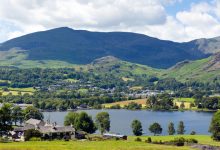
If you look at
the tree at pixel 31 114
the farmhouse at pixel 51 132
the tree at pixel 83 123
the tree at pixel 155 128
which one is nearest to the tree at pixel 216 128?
the tree at pixel 155 128

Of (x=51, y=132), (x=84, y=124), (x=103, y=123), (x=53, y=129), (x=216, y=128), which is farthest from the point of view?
(x=103, y=123)

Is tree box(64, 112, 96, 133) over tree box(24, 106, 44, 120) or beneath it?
beneath

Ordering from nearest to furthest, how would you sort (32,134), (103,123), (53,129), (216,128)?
(32,134), (53,129), (216,128), (103,123)

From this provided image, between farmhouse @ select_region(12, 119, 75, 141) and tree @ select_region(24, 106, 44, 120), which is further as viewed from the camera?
tree @ select_region(24, 106, 44, 120)

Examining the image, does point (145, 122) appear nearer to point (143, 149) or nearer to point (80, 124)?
point (80, 124)

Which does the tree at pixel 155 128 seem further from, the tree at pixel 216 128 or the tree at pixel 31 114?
the tree at pixel 31 114

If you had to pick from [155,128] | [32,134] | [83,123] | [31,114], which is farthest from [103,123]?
[32,134]

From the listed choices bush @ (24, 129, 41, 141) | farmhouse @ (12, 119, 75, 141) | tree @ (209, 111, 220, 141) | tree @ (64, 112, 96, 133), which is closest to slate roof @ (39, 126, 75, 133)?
farmhouse @ (12, 119, 75, 141)

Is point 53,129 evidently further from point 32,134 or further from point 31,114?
point 31,114

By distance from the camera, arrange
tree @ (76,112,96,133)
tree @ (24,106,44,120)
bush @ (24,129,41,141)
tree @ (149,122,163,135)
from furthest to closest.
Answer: tree @ (24,106,44,120) → tree @ (149,122,163,135) → tree @ (76,112,96,133) → bush @ (24,129,41,141)

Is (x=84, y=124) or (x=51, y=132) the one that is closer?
(x=51, y=132)

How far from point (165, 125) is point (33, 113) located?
56337 millimetres

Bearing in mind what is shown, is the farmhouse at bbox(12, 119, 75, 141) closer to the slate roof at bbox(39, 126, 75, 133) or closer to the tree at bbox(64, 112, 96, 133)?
the slate roof at bbox(39, 126, 75, 133)

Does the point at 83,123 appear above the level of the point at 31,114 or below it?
below
